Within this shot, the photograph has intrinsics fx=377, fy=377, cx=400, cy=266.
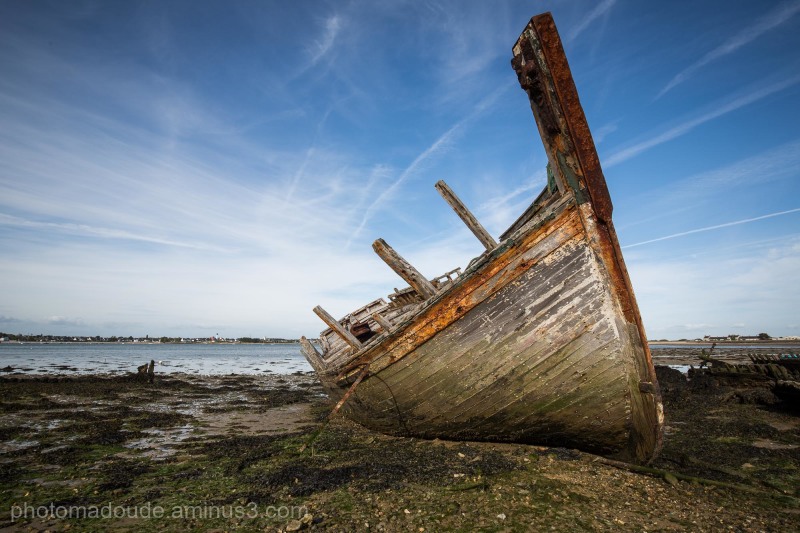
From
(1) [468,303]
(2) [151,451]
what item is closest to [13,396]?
(2) [151,451]

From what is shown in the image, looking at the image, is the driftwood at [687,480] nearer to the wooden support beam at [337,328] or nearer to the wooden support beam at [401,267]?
the wooden support beam at [401,267]

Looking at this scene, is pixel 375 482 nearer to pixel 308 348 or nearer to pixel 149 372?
pixel 308 348

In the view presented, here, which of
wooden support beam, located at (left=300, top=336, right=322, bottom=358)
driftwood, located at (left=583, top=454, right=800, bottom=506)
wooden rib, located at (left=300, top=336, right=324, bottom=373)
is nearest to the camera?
driftwood, located at (left=583, top=454, right=800, bottom=506)

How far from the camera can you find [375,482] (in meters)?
4.63

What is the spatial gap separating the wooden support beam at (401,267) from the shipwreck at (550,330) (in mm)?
1181

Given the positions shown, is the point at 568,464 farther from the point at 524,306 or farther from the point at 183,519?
the point at 183,519

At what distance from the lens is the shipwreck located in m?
4.56

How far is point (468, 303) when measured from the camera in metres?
5.12

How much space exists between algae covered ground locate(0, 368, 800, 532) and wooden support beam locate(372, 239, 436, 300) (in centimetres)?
252

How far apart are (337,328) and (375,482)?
9.84ft

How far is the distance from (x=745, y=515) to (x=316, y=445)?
5.79 m

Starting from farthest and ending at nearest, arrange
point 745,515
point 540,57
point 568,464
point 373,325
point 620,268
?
point 373,325 → point 568,464 → point 620,268 → point 540,57 → point 745,515

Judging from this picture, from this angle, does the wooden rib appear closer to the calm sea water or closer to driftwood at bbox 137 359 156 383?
driftwood at bbox 137 359 156 383

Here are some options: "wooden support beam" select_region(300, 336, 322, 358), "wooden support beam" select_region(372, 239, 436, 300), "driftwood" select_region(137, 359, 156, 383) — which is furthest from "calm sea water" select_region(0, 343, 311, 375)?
"wooden support beam" select_region(372, 239, 436, 300)
